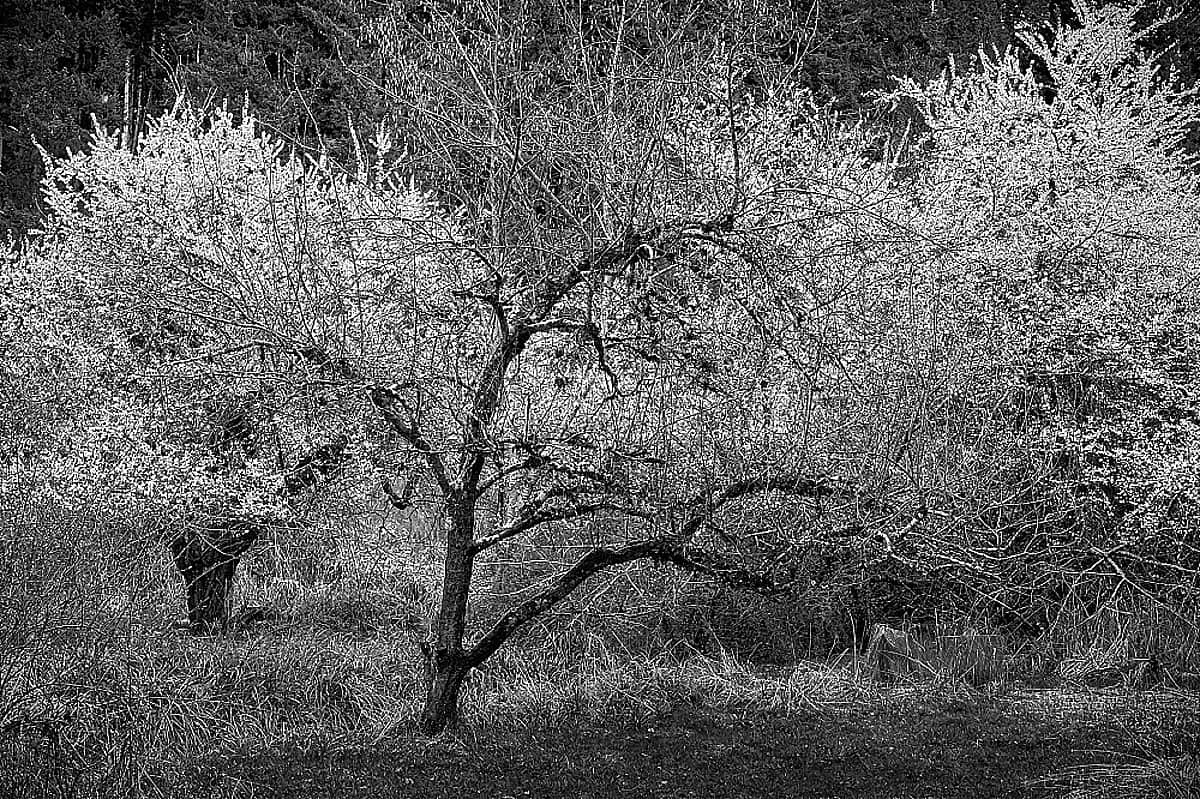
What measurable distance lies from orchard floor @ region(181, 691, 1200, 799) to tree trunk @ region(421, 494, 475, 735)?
7.5 inches

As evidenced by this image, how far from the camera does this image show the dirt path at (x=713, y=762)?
17.4 ft

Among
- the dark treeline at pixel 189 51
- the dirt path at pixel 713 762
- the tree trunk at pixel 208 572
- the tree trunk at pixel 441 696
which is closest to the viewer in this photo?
the dirt path at pixel 713 762

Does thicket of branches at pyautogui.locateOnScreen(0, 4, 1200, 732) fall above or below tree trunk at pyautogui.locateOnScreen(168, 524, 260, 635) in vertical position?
above

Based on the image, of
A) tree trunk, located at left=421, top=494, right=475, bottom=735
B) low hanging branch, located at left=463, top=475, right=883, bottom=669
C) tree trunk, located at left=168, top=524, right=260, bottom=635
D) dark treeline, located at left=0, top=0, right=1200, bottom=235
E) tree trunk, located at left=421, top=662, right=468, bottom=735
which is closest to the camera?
low hanging branch, located at left=463, top=475, right=883, bottom=669

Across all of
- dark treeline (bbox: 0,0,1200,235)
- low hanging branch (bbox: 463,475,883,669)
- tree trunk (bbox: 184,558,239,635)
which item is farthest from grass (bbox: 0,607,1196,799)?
dark treeline (bbox: 0,0,1200,235)

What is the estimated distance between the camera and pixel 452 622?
5516 mm

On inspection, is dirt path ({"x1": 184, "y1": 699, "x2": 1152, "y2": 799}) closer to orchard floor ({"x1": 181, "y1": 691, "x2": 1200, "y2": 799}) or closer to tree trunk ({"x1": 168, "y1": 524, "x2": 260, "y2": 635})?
orchard floor ({"x1": 181, "y1": 691, "x2": 1200, "y2": 799})

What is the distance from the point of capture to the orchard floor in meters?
5.31

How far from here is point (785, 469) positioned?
5078mm

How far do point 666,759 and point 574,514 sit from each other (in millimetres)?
1402

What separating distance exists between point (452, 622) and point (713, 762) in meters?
1.47

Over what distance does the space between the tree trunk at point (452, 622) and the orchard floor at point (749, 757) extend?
0.19m

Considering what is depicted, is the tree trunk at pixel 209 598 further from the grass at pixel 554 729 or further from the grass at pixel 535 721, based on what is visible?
the grass at pixel 554 729

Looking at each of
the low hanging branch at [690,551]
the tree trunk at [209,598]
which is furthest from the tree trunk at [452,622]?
the tree trunk at [209,598]
